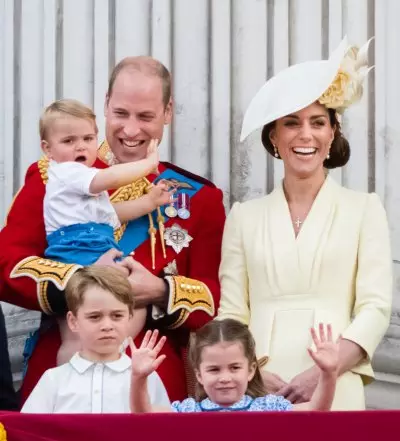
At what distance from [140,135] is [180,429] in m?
1.24

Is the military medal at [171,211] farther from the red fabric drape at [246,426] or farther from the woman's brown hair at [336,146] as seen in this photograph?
the red fabric drape at [246,426]

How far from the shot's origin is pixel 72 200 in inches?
173

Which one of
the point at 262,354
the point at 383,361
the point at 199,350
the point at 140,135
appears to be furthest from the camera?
the point at 383,361

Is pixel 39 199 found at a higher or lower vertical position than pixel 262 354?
higher

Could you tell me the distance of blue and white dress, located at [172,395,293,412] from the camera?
3.93 meters

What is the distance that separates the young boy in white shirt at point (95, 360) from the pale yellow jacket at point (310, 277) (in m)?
0.40

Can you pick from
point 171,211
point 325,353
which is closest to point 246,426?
point 325,353

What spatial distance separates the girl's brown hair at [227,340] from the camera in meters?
3.98

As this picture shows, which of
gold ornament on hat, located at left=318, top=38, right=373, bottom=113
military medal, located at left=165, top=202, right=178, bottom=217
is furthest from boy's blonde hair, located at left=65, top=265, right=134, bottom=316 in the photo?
gold ornament on hat, located at left=318, top=38, right=373, bottom=113

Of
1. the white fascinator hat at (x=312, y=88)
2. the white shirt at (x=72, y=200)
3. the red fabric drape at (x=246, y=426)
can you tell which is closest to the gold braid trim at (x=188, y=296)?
the white shirt at (x=72, y=200)

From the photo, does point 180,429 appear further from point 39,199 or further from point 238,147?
point 238,147

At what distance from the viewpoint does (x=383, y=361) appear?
506cm

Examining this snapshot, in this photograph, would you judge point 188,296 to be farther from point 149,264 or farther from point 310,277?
point 310,277

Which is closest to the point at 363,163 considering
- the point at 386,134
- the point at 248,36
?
the point at 386,134
